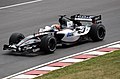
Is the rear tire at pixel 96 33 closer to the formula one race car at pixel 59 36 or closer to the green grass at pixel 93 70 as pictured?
the formula one race car at pixel 59 36

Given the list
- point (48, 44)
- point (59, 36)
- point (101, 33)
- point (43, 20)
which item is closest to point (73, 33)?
point (59, 36)

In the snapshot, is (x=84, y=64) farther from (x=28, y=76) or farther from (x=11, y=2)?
(x=11, y=2)

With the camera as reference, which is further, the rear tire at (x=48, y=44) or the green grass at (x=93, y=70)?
the rear tire at (x=48, y=44)

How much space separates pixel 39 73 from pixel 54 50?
278cm

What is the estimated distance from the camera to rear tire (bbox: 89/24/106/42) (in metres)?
17.6

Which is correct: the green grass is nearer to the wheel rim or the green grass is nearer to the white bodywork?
the white bodywork

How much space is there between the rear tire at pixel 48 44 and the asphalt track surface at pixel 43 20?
204 millimetres

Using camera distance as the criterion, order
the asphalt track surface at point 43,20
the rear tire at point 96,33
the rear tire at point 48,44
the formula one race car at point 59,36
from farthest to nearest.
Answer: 1. the rear tire at point 96,33
2. the formula one race car at point 59,36
3. the rear tire at point 48,44
4. the asphalt track surface at point 43,20

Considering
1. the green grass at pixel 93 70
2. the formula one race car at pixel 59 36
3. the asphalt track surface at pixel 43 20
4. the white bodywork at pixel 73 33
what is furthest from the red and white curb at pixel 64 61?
the white bodywork at pixel 73 33

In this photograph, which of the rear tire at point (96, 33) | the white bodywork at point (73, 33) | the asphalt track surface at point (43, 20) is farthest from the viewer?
the rear tire at point (96, 33)

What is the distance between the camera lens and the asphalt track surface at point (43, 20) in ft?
50.4

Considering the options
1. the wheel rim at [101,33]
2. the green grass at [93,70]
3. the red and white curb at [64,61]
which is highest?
the wheel rim at [101,33]

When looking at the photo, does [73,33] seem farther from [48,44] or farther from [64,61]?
[64,61]

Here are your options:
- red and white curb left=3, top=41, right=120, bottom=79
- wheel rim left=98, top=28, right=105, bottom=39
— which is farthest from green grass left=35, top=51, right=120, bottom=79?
wheel rim left=98, top=28, right=105, bottom=39
